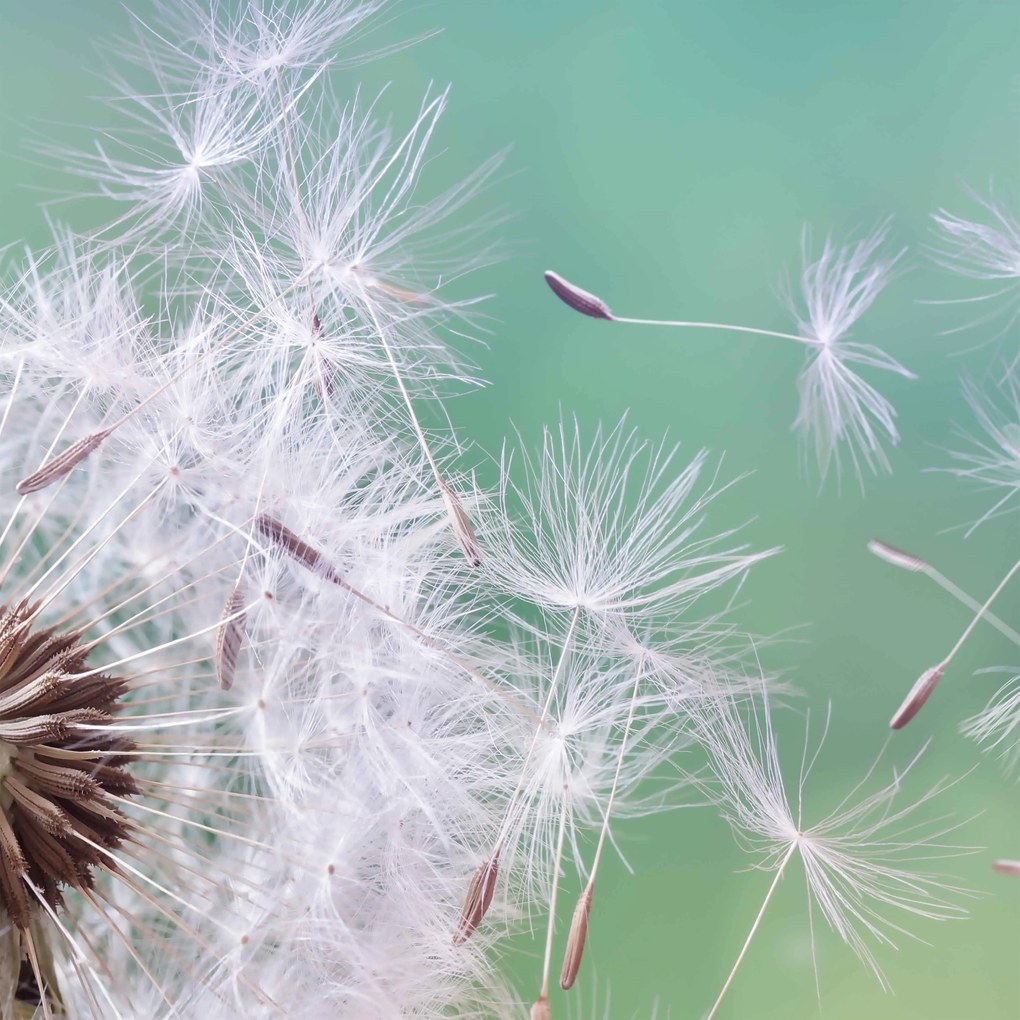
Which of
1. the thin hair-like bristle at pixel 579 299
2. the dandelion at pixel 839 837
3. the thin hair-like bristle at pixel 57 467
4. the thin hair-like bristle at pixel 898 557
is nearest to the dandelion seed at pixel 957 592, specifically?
the thin hair-like bristle at pixel 898 557

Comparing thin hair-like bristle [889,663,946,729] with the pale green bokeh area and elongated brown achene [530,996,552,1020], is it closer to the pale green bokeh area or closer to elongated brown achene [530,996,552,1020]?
the pale green bokeh area

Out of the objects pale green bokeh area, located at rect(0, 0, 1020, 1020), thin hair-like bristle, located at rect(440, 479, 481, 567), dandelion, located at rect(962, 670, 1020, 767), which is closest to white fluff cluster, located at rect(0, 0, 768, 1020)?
thin hair-like bristle, located at rect(440, 479, 481, 567)

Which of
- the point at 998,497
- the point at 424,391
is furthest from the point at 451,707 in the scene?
the point at 998,497

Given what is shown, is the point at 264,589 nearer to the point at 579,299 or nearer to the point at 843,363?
the point at 579,299

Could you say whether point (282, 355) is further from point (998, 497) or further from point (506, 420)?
point (998, 497)

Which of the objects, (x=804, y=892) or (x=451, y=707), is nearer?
(x=451, y=707)

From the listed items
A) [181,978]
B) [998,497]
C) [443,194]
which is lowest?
[181,978]
